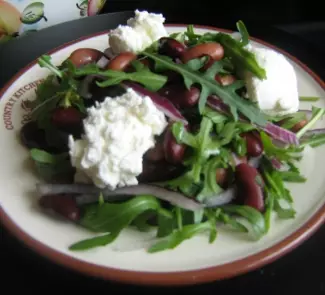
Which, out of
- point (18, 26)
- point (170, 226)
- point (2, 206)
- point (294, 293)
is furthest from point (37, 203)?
point (18, 26)

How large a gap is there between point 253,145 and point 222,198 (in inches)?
5.8

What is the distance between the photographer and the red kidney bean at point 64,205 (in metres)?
1.16

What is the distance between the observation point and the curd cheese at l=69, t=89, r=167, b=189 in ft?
3.74

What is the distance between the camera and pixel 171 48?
4.54ft

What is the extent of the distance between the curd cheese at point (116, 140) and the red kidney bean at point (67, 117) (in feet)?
0.29

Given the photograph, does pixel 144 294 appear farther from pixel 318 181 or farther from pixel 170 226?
pixel 318 181

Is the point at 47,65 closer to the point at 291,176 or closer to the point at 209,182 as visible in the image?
the point at 209,182

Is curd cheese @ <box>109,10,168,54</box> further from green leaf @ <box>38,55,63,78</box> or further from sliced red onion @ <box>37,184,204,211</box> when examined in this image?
sliced red onion @ <box>37,184,204,211</box>

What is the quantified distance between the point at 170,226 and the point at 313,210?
0.32 m

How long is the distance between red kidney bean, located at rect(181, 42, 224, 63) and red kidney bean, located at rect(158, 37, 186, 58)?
0.02 m

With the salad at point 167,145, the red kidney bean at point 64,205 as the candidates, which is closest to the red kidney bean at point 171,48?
the salad at point 167,145

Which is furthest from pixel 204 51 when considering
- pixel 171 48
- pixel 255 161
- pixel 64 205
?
pixel 64 205

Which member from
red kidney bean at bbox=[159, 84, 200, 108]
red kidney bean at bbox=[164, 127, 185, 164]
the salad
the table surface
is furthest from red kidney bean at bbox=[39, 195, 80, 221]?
red kidney bean at bbox=[159, 84, 200, 108]

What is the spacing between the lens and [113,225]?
1.14m
